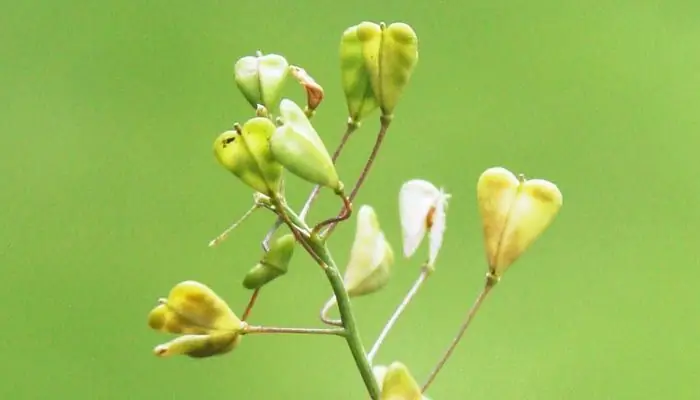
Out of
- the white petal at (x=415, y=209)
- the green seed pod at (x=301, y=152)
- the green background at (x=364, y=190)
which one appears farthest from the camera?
the green background at (x=364, y=190)

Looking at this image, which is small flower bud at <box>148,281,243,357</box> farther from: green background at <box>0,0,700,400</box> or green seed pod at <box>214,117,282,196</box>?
green background at <box>0,0,700,400</box>

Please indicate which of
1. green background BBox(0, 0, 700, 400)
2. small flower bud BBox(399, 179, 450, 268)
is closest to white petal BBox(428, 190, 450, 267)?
small flower bud BBox(399, 179, 450, 268)

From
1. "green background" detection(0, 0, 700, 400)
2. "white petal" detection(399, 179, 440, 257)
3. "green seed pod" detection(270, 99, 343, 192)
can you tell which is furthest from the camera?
"green background" detection(0, 0, 700, 400)

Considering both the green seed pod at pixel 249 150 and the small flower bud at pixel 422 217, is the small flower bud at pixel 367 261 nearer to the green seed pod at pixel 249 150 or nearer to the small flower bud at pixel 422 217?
the small flower bud at pixel 422 217

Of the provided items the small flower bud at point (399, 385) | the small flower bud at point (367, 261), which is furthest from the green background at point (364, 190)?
the small flower bud at point (399, 385)

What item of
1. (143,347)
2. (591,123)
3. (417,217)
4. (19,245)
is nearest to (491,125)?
(591,123)

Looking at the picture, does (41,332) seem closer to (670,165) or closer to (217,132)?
(217,132)
